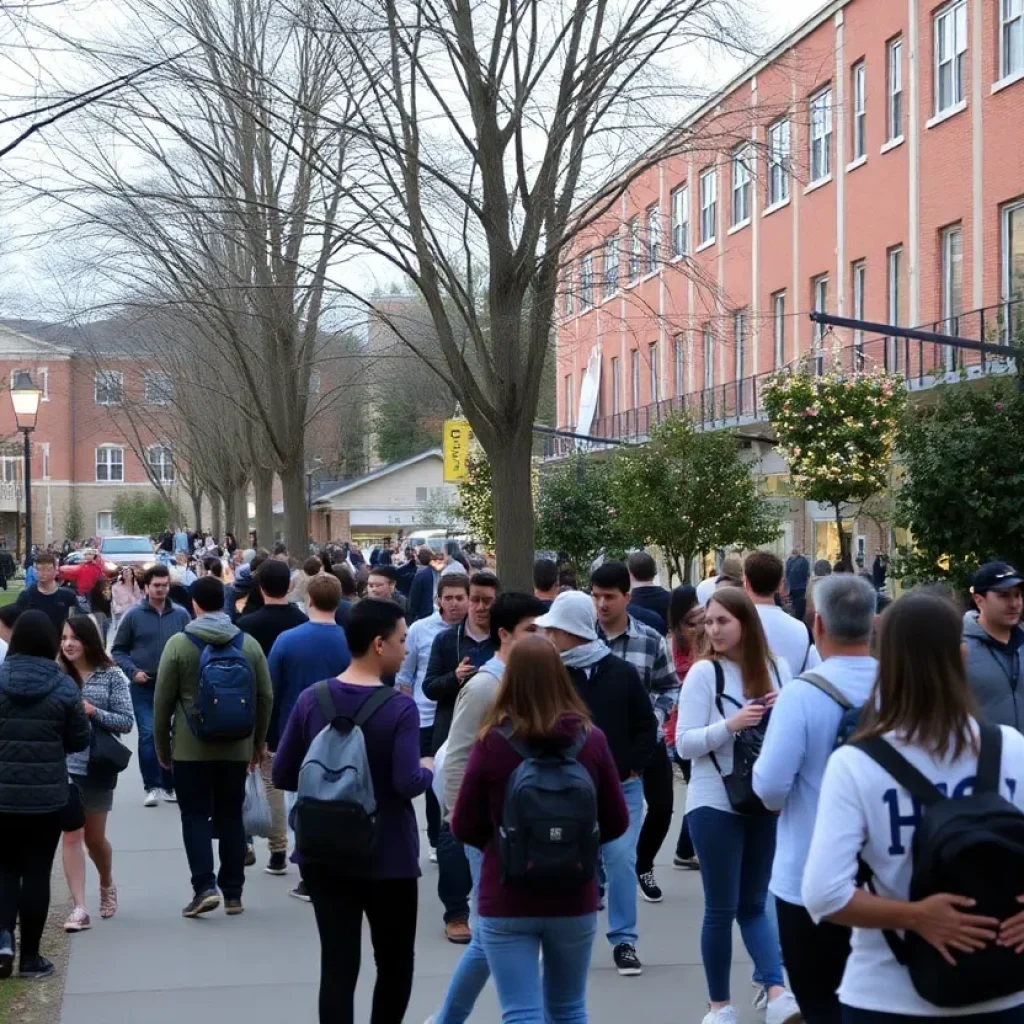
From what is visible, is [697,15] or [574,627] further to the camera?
[697,15]

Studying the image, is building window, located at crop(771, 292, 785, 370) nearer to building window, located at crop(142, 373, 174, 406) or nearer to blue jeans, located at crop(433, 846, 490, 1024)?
building window, located at crop(142, 373, 174, 406)

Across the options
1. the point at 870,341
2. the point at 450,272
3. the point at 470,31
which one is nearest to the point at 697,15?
the point at 470,31

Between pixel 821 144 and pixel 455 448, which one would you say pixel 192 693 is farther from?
pixel 821 144

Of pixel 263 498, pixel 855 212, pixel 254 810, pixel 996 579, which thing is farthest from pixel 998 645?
pixel 263 498

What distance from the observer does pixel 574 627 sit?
685 centimetres

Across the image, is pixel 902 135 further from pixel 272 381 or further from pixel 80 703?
pixel 80 703

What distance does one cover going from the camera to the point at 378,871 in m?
5.89

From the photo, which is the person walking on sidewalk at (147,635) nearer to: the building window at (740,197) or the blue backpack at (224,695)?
the blue backpack at (224,695)

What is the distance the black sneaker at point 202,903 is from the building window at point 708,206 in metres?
31.4

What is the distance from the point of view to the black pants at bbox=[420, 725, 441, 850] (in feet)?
31.8

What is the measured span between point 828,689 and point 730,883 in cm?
184

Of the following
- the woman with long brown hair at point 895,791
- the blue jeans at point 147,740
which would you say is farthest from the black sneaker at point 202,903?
the woman with long brown hair at point 895,791

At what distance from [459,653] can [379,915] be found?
2.90m

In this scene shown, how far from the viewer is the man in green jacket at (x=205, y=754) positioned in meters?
9.30
